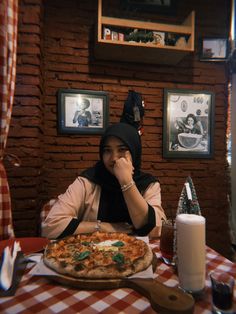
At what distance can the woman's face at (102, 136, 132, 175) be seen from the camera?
163 centimetres

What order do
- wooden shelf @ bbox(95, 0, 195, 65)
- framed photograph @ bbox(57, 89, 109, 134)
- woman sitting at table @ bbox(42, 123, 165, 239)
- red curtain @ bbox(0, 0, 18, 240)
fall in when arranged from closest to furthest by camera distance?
red curtain @ bbox(0, 0, 18, 240)
woman sitting at table @ bbox(42, 123, 165, 239)
wooden shelf @ bbox(95, 0, 195, 65)
framed photograph @ bbox(57, 89, 109, 134)

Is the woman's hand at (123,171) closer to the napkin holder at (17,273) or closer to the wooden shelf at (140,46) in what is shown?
the napkin holder at (17,273)

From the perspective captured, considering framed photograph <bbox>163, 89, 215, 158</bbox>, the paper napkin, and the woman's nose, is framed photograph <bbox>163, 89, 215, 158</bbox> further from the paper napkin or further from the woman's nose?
the paper napkin

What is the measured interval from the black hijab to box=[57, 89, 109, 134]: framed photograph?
0.87 metres

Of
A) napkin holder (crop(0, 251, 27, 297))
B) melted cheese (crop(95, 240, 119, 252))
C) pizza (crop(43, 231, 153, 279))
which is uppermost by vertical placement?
pizza (crop(43, 231, 153, 279))

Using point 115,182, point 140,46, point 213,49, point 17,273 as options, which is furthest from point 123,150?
point 213,49

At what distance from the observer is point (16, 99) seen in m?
1.99

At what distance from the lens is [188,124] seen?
2723mm

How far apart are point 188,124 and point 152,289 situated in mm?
2240

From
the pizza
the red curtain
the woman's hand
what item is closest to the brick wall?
the red curtain

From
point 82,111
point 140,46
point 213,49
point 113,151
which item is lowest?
point 113,151

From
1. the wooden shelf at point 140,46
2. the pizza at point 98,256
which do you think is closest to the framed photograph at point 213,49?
the wooden shelf at point 140,46

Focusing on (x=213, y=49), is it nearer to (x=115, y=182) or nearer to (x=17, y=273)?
(x=115, y=182)

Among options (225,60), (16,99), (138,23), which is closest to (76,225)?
(16,99)
